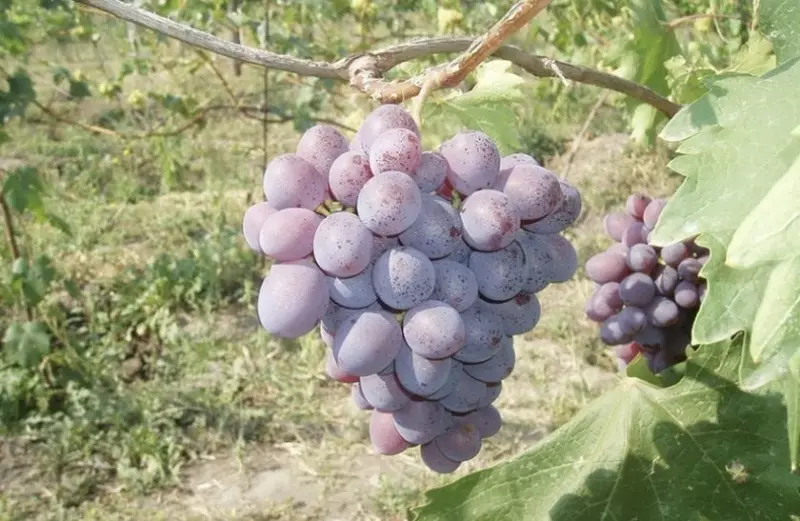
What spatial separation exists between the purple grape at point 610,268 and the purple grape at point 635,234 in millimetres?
33

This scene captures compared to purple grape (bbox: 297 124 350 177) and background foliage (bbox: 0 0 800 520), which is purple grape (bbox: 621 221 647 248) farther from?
purple grape (bbox: 297 124 350 177)

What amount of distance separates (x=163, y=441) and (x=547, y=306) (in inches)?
60.8

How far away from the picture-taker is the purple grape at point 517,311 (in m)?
0.85

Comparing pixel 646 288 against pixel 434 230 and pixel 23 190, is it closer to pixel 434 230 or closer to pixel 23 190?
pixel 434 230

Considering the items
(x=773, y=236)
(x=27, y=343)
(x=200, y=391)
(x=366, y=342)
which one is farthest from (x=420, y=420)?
(x=27, y=343)

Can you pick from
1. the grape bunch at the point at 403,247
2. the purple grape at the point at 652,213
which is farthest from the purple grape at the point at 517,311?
the purple grape at the point at 652,213

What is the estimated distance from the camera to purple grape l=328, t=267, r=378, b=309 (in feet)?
2.58

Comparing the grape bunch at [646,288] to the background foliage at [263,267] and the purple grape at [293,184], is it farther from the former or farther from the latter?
the purple grape at [293,184]

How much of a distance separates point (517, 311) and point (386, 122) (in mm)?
235

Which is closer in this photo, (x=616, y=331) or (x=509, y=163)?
(x=509, y=163)

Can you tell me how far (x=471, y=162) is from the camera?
2.57ft

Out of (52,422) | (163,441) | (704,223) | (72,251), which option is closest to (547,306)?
(163,441)

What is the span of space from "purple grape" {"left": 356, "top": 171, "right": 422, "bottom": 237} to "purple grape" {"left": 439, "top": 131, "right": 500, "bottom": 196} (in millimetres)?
59

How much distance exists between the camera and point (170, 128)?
195 inches
